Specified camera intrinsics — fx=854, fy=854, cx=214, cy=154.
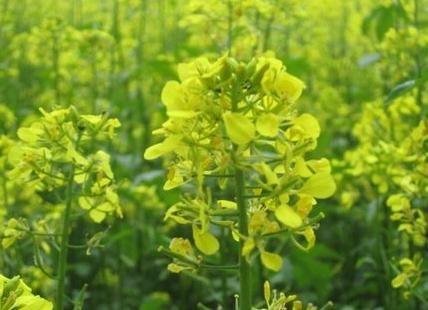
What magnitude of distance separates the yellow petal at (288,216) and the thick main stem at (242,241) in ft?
0.34

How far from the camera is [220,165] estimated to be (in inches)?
76.3

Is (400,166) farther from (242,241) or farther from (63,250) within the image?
(242,241)

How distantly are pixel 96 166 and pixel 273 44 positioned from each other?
19.5ft

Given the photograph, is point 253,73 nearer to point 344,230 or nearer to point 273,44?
point 344,230

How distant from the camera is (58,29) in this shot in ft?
19.5

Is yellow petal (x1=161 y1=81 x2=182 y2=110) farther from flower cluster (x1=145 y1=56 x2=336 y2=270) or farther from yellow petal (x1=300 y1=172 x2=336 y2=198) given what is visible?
yellow petal (x1=300 y1=172 x2=336 y2=198)

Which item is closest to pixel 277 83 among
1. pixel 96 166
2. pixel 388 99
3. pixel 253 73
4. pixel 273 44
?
pixel 253 73

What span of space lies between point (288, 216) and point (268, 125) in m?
0.21

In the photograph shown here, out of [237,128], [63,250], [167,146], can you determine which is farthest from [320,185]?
[63,250]

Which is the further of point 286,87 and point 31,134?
point 31,134

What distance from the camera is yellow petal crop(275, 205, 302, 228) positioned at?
184 cm

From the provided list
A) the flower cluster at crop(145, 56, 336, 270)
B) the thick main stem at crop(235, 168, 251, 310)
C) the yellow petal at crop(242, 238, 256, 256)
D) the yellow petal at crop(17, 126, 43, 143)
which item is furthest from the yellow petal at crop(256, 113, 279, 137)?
the yellow petal at crop(17, 126, 43, 143)

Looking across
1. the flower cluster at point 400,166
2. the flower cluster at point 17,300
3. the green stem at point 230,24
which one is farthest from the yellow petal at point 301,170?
the green stem at point 230,24

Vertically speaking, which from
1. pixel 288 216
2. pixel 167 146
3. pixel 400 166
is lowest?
pixel 400 166
